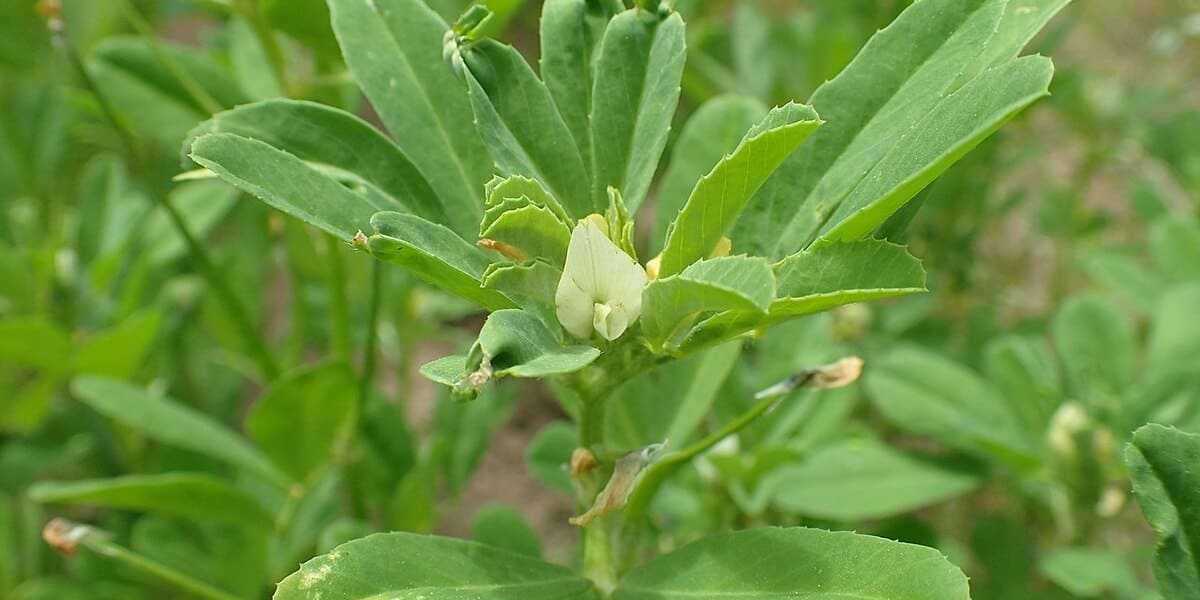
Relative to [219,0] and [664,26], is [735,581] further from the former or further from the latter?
[219,0]

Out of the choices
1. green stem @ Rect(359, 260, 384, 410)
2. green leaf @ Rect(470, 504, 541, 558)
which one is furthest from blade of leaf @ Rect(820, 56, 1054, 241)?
green leaf @ Rect(470, 504, 541, 558)

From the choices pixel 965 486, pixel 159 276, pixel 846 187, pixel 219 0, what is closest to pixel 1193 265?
pixel 965 486

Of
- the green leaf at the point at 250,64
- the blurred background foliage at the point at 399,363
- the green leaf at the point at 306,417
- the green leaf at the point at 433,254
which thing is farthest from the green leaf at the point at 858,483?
the green leaf at the point at 250,64

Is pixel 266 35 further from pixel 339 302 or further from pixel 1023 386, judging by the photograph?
pixel 1023 386

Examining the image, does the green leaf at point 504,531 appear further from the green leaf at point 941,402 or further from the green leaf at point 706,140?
the green leaf at point 941,402

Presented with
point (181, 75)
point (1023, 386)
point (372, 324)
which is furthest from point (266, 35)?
point (1023, 386)

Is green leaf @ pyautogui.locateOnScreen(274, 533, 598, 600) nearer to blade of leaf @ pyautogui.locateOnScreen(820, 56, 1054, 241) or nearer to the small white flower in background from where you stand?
the small white flower in background

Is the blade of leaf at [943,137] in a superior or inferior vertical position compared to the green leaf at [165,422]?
superior
